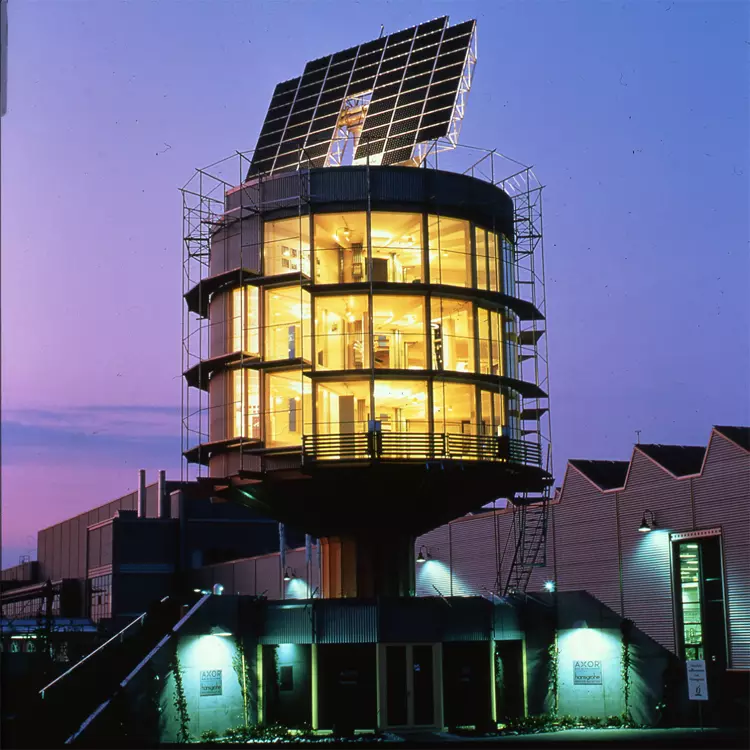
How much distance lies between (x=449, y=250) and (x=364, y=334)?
5.34 meters

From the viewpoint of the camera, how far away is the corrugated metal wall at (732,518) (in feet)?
152

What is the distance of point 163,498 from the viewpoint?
330 feet

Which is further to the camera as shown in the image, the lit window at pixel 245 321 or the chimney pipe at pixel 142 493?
the chimney pipe at pixel 142 493

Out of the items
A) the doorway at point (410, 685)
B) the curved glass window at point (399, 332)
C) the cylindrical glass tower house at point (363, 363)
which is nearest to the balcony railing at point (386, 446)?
the cylindrical glass tower house at point (363, 363)

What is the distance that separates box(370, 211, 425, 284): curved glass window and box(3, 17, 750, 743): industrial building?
0.09m

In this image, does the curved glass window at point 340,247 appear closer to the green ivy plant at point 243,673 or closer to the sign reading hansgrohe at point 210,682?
the green ivy plant at point 243,673

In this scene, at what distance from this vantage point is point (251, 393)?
49.2 meters

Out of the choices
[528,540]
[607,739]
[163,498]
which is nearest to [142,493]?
[163,498]

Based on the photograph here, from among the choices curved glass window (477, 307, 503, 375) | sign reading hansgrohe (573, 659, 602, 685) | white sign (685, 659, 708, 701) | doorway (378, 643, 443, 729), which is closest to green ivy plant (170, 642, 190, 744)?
doorway (378, 643, 443, 729)

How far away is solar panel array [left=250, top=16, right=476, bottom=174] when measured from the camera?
49719 mm

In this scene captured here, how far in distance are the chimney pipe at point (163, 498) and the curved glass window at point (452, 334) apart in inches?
2213

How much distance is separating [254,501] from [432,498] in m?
7.61

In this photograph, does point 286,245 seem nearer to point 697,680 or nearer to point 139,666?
point 139,666

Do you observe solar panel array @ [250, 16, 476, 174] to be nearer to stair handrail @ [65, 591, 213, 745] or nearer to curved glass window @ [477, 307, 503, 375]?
curved glass window @ [477, 307, 503, 375]
